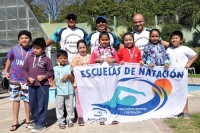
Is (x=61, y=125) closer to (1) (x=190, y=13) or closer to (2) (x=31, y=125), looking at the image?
(2) (x=31, y=125)

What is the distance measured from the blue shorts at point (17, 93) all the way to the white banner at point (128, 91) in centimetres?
102

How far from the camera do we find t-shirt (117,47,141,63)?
6398 millimetres

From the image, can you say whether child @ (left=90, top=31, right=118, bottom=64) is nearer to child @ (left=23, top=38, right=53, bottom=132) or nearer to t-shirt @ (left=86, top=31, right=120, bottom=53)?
t-shirt @ (left=86, top=31, right=120, bottom=53)

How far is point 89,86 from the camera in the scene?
638cm

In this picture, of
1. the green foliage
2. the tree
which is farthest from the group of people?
the green foliage

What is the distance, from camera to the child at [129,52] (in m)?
6.32

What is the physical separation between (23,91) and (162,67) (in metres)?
2.74

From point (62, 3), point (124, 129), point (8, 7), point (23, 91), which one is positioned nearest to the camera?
point (124, 129)

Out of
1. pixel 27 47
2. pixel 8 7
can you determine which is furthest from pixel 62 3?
pixel 27 47

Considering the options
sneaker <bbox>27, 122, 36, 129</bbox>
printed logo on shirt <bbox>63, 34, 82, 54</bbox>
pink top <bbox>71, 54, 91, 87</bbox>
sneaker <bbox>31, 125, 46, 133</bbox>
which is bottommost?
sneaker <bbox>31, 125, 46, 133</bbox>

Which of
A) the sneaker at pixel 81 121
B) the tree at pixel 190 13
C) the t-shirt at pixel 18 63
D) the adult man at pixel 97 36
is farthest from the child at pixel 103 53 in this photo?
the tree at pixel 190 13

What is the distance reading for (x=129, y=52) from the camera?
6.40 meters

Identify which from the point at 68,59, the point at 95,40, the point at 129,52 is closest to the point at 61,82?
the point at 68,59

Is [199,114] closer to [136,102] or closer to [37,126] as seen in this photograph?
[136,102]
